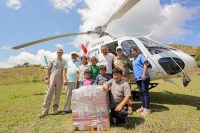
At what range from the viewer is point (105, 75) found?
6.79 metres

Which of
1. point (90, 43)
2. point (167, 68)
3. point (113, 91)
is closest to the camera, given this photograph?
point (113, 91)

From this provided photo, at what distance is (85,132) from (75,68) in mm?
2475

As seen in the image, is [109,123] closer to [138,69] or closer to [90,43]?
[138,69]

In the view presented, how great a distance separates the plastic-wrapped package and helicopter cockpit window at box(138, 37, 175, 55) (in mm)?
3510

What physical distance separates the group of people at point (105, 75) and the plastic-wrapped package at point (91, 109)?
0.33 metres

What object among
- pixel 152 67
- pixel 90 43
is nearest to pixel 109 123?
pixel 152 67

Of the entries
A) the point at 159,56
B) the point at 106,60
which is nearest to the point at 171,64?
the point at 159,56

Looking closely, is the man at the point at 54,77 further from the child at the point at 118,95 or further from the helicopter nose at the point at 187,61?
the helicopter nose at the point at 187,61

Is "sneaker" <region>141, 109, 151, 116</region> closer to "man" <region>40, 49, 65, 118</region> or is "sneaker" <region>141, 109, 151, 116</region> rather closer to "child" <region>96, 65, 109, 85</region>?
"child" <region>96, 65, 109, 85</region>

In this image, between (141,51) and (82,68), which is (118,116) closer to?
(82,68)

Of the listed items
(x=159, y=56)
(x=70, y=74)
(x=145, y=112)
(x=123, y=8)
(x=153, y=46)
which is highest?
(x=123, y=8)

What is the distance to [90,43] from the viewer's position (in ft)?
35.4

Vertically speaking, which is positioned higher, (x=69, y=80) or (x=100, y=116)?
(x=69, y=80)

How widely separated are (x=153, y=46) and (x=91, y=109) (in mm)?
3990
